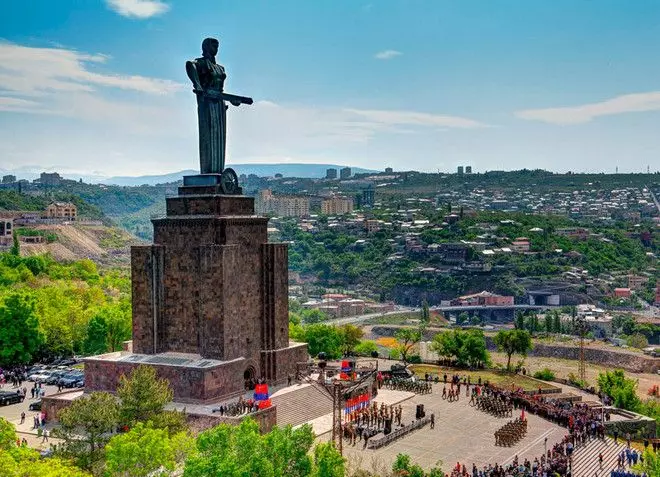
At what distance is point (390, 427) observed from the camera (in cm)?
3219

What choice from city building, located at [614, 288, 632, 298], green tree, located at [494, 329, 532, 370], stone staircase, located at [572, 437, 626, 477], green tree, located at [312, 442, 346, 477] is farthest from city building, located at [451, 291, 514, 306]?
green tree, located at [312, 442, 346, 477]

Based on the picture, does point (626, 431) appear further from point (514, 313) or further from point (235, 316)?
point (514, 313)

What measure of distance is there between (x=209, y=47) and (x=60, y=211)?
107746mm

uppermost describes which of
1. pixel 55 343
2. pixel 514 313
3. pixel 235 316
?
pixel 235 316

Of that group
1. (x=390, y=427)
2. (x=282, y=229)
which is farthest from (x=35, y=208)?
(x=390, y=427)

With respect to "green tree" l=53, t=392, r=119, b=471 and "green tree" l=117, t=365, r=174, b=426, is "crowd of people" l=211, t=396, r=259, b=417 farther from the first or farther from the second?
"green tree" l=53, t=392, r=119, b=471

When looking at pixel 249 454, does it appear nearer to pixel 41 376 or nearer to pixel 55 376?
pixel 55 376

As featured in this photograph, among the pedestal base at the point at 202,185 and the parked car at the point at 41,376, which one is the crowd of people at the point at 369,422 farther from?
the parked car at the point at 41,376

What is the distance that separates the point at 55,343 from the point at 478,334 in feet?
91.0

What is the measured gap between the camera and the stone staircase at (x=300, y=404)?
3262cm

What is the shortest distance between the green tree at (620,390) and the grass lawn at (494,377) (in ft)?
11.6

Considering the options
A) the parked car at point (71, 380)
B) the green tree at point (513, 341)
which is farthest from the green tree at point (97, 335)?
the green tree at point (513, 341)

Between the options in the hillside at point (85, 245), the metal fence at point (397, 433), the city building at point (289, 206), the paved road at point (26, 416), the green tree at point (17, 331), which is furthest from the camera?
the city building at point (289, 206)

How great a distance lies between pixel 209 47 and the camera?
34656mm
